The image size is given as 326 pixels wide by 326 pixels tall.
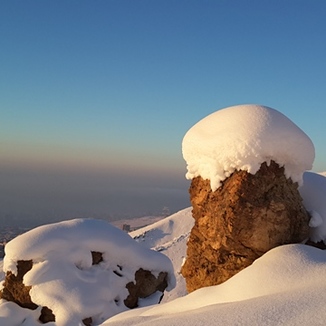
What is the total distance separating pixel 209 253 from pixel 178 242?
18746 millimetres

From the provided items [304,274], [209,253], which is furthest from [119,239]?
[304,274]

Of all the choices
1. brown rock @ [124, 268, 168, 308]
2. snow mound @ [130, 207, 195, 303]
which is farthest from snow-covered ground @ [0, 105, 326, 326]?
snow mound @ [130, 207, 195, 303]

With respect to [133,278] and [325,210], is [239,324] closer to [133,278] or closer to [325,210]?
[325,210]

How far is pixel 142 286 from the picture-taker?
1032cm

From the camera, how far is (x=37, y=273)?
361 inches

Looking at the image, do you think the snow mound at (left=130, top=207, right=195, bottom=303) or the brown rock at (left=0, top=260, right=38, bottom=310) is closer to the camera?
the brown rock at (left=0, top=260, right=38, bottom=310)

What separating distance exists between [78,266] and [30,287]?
3.78 ft

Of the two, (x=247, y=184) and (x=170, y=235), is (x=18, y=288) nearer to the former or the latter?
(x=247, y=184)

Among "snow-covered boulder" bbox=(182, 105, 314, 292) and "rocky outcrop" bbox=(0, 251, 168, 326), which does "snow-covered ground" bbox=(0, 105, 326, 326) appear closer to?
"snow-covered boulder" bbox=(182, 105, 314, 292)

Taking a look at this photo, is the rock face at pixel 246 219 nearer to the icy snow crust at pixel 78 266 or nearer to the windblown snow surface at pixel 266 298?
the windblown snow surface at pixel 266 298

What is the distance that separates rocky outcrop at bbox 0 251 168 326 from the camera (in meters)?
9.05

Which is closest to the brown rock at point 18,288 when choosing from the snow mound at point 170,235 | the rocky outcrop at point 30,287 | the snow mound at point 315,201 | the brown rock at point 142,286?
the rocky outcrop at point 30,287

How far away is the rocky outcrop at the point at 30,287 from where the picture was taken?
905 cm

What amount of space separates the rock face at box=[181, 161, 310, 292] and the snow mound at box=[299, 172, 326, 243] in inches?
5.8
